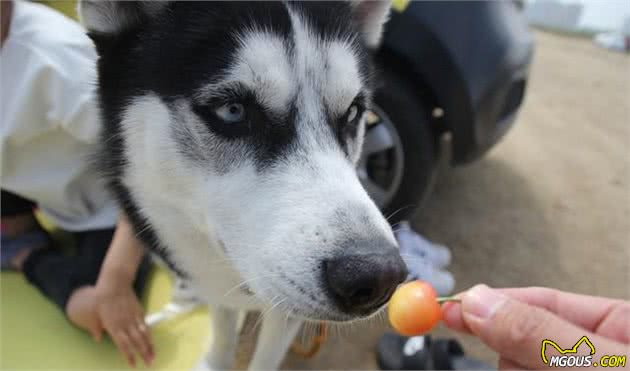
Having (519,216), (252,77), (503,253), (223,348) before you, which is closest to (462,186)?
(519,216)

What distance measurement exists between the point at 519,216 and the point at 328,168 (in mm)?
2119

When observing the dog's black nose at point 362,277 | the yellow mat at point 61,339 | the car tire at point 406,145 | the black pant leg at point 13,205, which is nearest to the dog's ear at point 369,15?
the car tire at point 406,145

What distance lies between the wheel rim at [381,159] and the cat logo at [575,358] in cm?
123

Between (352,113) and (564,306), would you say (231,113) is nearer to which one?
(352,113)

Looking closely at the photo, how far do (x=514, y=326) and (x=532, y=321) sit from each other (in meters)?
0.04

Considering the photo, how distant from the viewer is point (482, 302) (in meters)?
1.07

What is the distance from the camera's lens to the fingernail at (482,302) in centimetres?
105

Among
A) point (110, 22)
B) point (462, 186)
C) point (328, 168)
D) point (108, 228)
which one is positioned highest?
point (110, 22)

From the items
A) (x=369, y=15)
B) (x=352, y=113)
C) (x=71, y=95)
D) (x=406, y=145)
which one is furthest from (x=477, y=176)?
(x=71, y=95)

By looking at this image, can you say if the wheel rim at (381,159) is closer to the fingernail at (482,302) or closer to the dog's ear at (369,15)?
the dog's ear at (369,15)

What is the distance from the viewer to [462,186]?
3000 mm

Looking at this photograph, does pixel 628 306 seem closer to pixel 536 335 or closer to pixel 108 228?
pixel 536 335

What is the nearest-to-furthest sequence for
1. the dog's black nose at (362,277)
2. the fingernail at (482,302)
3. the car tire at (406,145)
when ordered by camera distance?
the dog's black nose at (362,277), the fingernail at (482,302), the car tire at (406,145)

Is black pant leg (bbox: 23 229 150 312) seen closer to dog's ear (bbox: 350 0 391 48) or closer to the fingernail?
dog's ear (bbox: 350 0 391 48)
